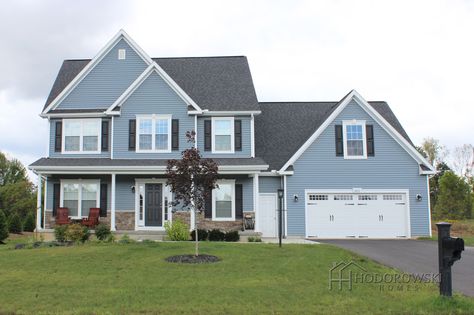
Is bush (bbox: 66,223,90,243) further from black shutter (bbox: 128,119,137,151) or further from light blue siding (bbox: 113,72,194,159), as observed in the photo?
black shutter (bbox: 128,119,137,151)

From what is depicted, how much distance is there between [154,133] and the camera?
2070 centimetres

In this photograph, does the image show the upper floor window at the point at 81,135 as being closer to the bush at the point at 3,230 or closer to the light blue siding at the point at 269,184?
the bush at the point at 3,230

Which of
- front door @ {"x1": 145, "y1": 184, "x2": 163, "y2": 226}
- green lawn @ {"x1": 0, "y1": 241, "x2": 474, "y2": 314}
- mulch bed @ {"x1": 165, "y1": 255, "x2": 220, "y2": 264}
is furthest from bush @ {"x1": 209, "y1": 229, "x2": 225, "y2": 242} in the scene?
mulch bed @ {"x1": 165, "y1": 255, "x2": 220, "y2": 264}

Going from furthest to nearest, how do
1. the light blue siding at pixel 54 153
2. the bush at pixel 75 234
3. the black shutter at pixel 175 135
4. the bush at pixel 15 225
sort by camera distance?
the bush at pixel 15 225
the light blue siding at pixel 54 153
the black shutter at pixel 175 135
the bush at pixel 75 234

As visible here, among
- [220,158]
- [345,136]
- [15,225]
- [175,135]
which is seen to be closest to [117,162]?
[175,135]

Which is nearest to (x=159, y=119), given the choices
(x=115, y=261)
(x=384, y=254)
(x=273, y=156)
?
(x=273, y=156)

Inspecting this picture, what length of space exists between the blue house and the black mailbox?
1270 centimetres

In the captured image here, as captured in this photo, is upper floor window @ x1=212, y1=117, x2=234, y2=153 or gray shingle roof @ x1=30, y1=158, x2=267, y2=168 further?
upper floor window @ x1=212, y1=117, x2=234, y2=153

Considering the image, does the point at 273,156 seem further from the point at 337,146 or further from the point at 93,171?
the point at 93,171

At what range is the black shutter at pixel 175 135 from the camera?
812 inches

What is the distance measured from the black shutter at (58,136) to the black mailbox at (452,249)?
18.4m

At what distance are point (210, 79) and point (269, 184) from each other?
669cm

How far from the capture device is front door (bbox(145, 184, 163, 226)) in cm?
2039

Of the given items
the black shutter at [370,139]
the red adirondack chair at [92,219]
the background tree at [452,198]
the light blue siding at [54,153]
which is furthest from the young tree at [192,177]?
the background tree at [452,198]
